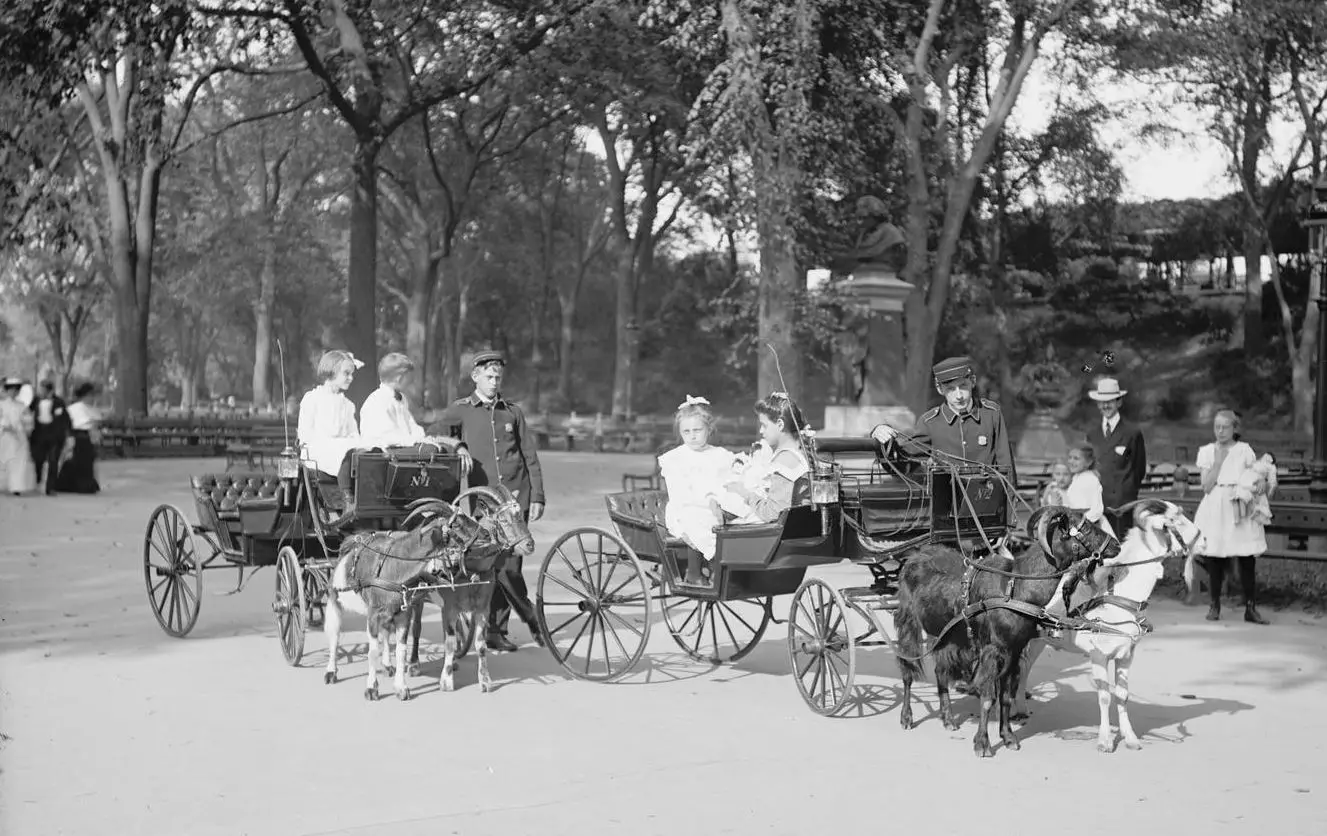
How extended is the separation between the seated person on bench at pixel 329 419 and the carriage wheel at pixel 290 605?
2.06 ft

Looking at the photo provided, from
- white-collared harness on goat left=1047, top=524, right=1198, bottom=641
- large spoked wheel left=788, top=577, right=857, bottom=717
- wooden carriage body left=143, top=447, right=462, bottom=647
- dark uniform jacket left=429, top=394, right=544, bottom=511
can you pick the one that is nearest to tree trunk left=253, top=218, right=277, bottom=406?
wooden carriage body left=143, top=447, right=462, bottom=647

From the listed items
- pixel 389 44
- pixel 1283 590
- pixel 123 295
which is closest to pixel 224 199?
pixel 123 295

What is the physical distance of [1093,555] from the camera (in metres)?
7.33

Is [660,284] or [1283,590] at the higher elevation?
[660,284]

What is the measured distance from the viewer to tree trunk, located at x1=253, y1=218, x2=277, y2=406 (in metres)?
44.9

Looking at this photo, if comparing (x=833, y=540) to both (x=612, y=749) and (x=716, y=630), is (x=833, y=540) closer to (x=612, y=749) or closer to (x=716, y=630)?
(x=612, y=749)

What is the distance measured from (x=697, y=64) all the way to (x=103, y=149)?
41.0 feet

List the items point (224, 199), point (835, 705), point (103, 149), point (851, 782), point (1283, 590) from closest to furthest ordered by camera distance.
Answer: point (851, 782) < point (835, 705) < point (1283, 590) < point (103, 149) < point (224, 199)

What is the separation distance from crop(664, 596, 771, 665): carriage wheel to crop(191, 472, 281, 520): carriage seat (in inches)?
117

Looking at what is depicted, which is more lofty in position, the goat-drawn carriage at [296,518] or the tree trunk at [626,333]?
the tree trunk at [626,333]

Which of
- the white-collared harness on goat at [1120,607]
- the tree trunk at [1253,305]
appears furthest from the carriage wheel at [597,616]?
the tree trunk at [1253,305]

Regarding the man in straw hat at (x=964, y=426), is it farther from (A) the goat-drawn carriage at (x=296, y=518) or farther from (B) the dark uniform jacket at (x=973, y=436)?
(A) the goat-drawn carriage at (x=296, y=518)

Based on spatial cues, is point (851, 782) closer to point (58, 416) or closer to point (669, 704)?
point (669, 704)

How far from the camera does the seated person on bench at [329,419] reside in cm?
1034
